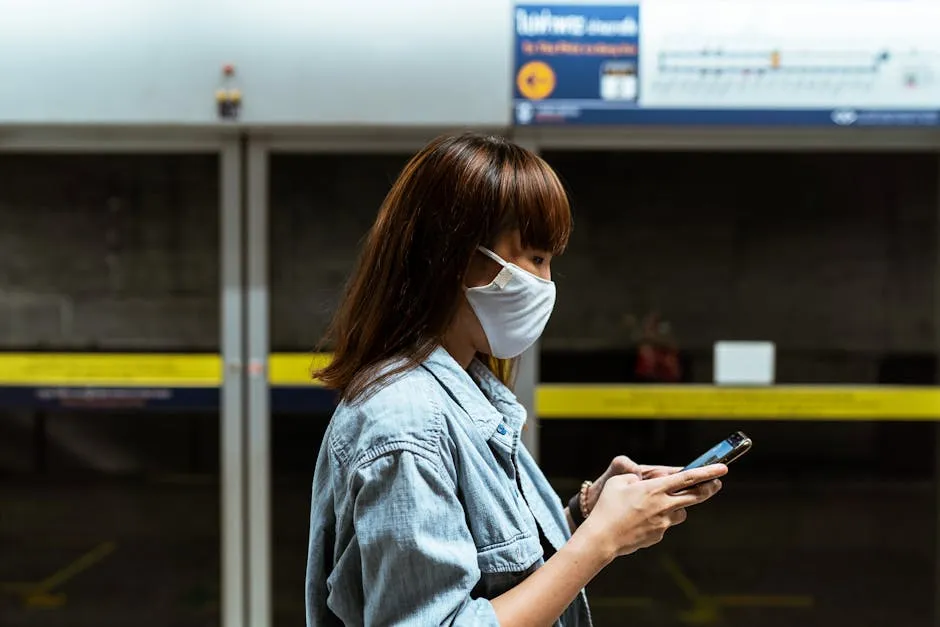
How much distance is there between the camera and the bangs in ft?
4.07

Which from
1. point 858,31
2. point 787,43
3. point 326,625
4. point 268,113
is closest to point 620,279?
point 787,43

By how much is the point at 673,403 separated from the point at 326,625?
2255mm

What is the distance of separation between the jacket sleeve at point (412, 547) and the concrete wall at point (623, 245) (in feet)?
7.33

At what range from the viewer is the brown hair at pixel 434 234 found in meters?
1.23

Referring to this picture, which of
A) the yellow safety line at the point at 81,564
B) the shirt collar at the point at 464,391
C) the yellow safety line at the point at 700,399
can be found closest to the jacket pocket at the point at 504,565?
the shirt collar at the point at 464,391

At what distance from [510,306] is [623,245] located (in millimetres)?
2091

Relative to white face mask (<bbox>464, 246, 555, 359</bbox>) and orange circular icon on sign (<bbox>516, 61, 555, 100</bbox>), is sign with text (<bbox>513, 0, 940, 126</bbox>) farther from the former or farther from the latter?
white face mask (<bbox>464, 246, 555, 359</bbox>)

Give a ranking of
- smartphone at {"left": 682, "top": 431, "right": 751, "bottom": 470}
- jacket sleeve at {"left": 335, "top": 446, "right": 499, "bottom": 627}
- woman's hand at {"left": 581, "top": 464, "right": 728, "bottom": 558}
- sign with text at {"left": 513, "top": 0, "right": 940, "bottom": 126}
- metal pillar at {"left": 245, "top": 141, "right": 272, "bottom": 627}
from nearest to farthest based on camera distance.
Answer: jacket sleeve at {"left": 335, "top": 446, "right": 499, "bottom": 627}
woman's hand at {"left": 581, "top": 464, "right": 728, "bottom": 558}
smartphone at {"left": 682, "top": 431, "right": 751, "bottom": 470}
sign with text at {"left": 513, "top": 0, "right": 940, "bottom": 126}
metal pillar at {"left": 245, "top": 141, "right": 272, "bottom": 627}

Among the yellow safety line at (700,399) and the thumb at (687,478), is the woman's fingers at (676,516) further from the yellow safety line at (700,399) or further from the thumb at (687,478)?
the yellow safety line at (700,399)

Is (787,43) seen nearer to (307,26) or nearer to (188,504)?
(307,26)

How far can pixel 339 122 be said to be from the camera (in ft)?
10.3

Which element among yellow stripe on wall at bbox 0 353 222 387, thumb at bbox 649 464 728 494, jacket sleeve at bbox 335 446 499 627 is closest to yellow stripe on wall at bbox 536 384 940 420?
yellow stripe on wall at bbox 0 353 222 387

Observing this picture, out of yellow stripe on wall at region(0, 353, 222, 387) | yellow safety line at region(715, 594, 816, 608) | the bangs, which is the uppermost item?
the bangs

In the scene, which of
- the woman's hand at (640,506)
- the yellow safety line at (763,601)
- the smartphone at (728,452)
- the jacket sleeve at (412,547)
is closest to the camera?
the jacket sleeve at (412,547)
